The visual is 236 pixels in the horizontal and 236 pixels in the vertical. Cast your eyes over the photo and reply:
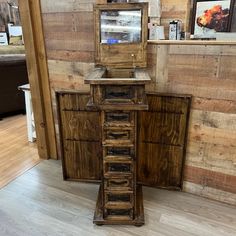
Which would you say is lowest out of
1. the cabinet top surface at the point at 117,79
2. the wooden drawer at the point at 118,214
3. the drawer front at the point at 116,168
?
the wooden drawer at the point at 118,214

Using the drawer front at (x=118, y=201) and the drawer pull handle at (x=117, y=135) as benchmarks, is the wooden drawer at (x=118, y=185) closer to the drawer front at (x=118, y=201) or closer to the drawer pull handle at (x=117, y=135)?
the drawer front at (x=118, y=201)

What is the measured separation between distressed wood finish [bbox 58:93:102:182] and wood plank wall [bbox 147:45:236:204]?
21.8 inches

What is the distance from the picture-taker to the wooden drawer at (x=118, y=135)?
1.42 metres

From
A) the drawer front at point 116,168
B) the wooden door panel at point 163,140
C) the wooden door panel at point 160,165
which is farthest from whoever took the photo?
the wooden door panel at point 160,165

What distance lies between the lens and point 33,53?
6.88 feet

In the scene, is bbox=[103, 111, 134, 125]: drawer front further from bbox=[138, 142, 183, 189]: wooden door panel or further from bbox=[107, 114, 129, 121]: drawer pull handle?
bbox=[138, 142, 183, 189]: wooden door panel

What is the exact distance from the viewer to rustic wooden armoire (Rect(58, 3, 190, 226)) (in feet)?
4.40

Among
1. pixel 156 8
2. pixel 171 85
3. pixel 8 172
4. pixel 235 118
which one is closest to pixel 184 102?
pixel 171 85

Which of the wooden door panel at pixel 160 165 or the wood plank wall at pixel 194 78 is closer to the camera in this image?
the wood plank wall at pixel 194 78

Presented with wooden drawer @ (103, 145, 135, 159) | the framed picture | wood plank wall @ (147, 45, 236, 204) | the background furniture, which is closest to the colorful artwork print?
the framed picture

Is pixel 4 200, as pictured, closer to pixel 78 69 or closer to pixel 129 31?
pixel 78 69

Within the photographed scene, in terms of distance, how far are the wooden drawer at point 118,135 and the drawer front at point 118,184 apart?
27 cm

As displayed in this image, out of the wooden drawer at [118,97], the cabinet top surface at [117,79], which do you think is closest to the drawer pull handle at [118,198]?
the wooden drawer at [118,97]

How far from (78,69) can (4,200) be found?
1165mm
